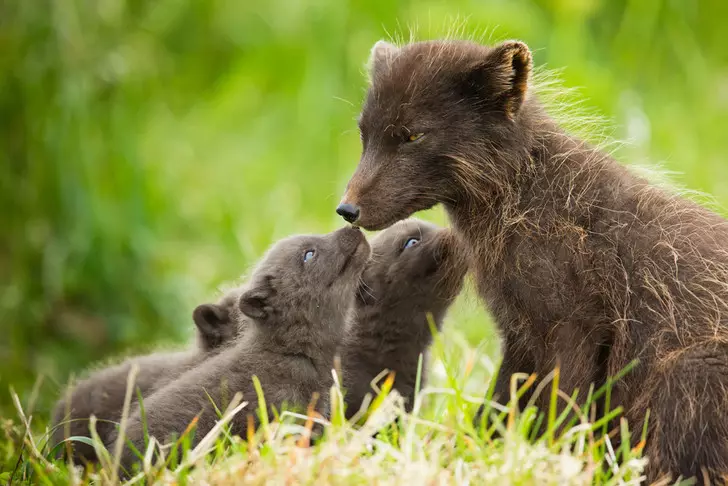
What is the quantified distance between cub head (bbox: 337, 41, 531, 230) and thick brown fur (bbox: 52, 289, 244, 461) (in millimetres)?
1063

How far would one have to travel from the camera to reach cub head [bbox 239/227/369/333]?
5.32 meters

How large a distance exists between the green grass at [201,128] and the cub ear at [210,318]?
1285 millimetres

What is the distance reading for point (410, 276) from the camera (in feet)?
19.2

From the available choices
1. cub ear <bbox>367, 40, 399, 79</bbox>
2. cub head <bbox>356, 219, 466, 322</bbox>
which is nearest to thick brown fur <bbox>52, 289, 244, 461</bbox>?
cub head <bbox>356, 219, 466, 322</bbox>

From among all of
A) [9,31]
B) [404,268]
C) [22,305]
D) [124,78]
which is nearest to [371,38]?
[124,78]

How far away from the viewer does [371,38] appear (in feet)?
33.5

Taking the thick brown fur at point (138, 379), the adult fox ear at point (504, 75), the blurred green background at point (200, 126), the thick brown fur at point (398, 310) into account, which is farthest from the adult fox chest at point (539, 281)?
the blurred green background at point (200, 126)

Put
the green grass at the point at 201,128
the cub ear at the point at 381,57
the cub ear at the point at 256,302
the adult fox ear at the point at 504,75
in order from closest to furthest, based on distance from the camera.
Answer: the adult fox ear at the point at 504,75, the cub ear at the point at 256,302, the cub ear at the point at 381,57, the green grass at the point at 201,128

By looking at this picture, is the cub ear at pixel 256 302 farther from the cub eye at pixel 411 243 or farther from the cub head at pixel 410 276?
the cub eye at pixel 411 243

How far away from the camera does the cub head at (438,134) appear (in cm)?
512

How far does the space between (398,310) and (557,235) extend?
1265 mm

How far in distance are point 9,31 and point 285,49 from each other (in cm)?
337

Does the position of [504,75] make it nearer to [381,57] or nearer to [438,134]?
[438,134]

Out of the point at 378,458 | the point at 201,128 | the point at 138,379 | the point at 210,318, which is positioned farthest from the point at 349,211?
the point at 201,128
